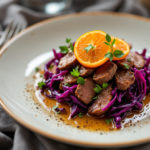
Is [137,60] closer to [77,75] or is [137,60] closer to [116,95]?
[116,95]

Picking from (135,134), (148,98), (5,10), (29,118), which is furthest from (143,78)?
(5,10)

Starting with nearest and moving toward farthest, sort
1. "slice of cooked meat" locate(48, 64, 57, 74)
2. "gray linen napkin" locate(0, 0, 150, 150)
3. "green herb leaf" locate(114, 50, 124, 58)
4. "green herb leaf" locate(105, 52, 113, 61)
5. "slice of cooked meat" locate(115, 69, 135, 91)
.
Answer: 1. "gray linen napkin" locate(0, 0, 150, 150)
2. "green herb leaf" locate(105, 52, 113, 61)
3. "green herb leaf" locate(114, 50, 124, 58)
4. "slice of cooked meat" locate(115, 69, 135, 91)
5. "slice of cooked meat" locate(48, 64, 57, 74)

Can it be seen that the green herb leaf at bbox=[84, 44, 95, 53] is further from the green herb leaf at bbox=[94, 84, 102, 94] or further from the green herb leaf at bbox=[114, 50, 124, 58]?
the green herb leaf at bbox=[94, 84, 102, 94]

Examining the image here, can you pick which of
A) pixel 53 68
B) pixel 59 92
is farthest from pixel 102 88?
Answer: pixel 53 68

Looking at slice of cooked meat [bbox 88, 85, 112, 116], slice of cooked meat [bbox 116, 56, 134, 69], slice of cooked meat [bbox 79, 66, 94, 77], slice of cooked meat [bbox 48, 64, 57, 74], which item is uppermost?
slice of cooked meat [bbox 79, 66, 94, 77]

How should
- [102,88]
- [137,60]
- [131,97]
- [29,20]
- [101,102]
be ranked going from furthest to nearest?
[29,20] < [137,60] < [131,97] < [102,88] < [101,102]

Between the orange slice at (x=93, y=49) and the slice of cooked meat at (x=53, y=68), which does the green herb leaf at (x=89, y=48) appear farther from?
the slice of cooked meat at (x=53, y=68)

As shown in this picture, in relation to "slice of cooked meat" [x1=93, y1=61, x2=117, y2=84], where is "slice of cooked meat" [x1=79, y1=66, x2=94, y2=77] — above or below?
above

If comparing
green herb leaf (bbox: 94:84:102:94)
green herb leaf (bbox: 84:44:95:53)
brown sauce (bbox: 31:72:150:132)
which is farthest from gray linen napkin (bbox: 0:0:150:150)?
green herb leaf (bbox: 84:44:95:53)

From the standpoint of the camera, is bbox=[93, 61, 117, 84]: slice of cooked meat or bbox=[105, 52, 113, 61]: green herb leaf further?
bbox=[93, 61, 117, 84]: slice of cooked meat
